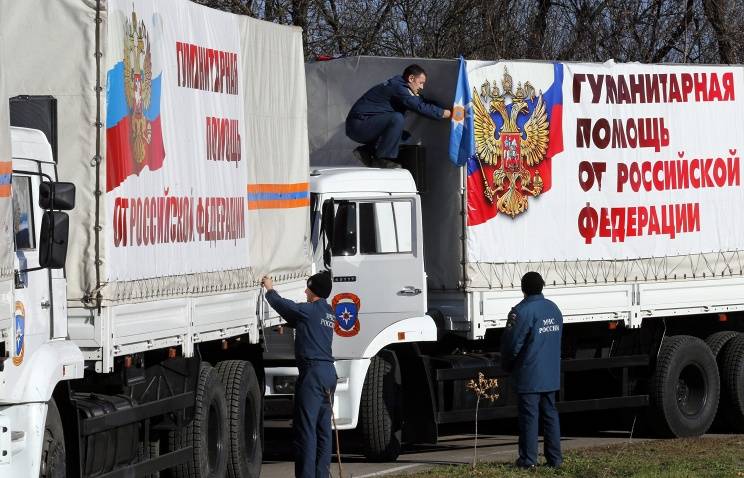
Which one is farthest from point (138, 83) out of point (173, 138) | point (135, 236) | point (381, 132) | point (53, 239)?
point (381, 132)

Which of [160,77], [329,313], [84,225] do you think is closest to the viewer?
[84,225]

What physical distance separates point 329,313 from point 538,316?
2.19 meters

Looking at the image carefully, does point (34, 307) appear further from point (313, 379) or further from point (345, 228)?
point (345, 228)

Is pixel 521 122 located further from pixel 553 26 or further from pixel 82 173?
pixel 553 26

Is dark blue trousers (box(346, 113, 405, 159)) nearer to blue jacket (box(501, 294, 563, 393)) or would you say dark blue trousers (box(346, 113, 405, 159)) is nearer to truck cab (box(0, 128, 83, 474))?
blue jacket (box(501, 294, 563, 393))

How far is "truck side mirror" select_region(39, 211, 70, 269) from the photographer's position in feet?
31.0

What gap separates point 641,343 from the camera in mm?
18172

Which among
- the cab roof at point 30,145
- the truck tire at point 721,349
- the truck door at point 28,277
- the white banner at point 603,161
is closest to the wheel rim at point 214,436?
the truck door at point 28,277

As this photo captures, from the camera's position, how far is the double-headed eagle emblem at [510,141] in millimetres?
16219

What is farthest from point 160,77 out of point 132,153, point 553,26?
point 553,26

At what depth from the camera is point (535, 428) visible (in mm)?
14086

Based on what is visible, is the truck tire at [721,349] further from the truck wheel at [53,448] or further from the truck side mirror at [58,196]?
the truck side mirror at [58,196]

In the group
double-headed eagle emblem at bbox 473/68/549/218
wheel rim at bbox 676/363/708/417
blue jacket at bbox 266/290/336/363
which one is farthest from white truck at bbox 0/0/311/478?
wheel rim at bbox 676/363/708/417

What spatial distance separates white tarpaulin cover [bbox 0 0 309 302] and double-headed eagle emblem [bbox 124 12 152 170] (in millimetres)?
13
